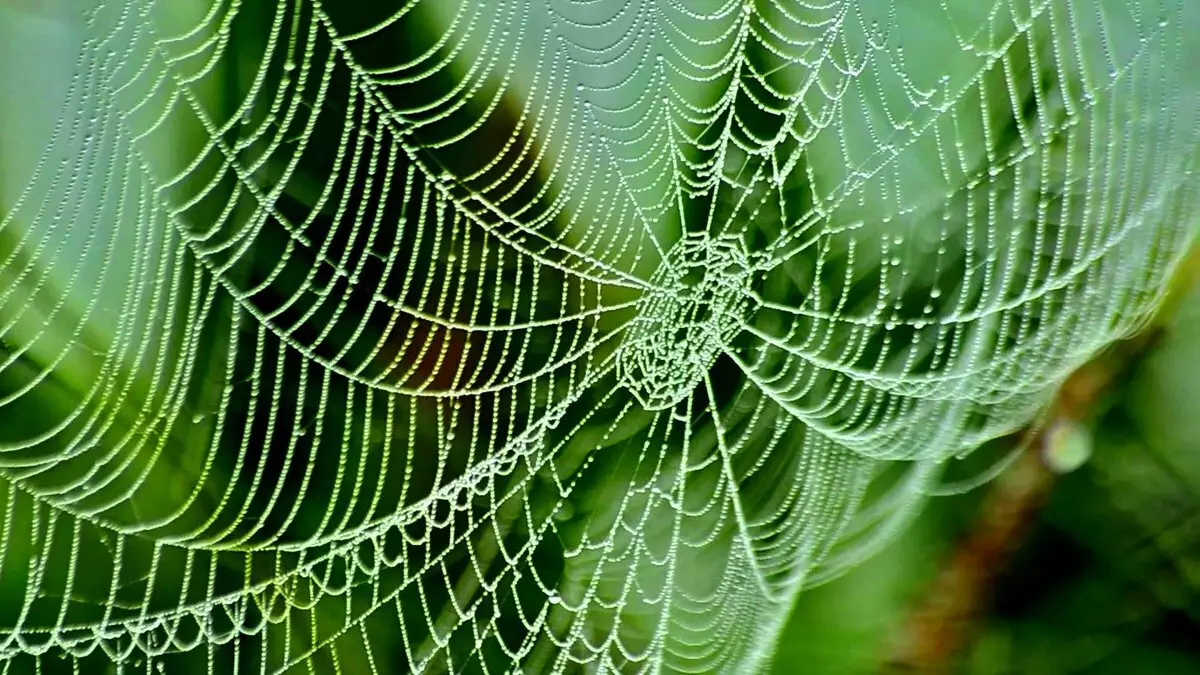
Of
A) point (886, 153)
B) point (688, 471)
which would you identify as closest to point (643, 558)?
point (688, 471)

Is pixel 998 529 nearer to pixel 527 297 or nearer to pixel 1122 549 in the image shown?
pixel 1122 549

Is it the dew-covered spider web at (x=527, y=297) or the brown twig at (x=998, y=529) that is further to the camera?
the brown twig at (x=998, y=529)

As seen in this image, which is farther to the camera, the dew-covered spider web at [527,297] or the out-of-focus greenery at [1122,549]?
the out-of-focus greenery at [1122,549]

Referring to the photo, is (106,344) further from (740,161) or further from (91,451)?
(740,161)

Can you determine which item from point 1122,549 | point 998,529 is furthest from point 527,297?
point 1122,549
